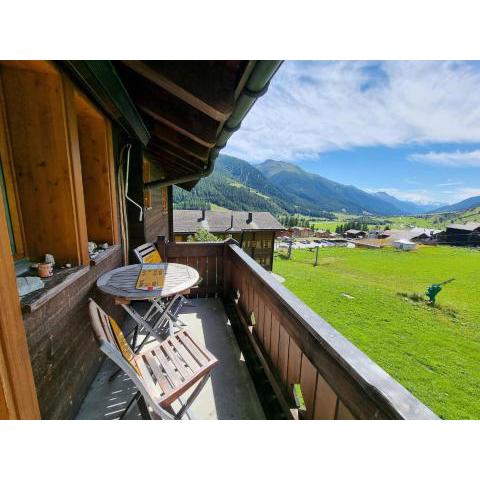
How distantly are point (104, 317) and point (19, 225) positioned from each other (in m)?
0.84

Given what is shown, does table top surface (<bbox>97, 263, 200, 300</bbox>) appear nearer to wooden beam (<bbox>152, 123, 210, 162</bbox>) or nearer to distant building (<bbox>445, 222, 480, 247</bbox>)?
wooden beam (<bbox>152, 123, 210, 162</bbox>)

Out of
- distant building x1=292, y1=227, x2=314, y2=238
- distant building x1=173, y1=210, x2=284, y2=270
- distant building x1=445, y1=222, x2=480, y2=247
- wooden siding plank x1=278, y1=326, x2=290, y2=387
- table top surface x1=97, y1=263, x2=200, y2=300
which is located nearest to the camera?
wooden siding plank x1=278, y1=326, x2=290, y2=387

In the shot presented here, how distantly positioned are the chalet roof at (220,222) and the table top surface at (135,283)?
24.9 m

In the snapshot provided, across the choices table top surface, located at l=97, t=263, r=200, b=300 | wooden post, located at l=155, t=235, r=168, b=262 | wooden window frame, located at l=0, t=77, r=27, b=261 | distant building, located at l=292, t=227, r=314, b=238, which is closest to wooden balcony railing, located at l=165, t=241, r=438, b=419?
table top surface, located at l=97, t=263, r=200, b=300

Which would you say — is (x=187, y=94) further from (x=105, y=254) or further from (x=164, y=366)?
(x=164, y=366)

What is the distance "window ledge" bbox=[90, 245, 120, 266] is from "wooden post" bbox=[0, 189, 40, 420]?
3.68ft

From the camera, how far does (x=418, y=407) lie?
751 millimetres

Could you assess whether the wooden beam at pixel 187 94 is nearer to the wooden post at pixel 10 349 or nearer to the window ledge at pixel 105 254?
the wooden post at pixel 10 349

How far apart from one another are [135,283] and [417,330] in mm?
18551

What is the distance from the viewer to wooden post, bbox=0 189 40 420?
904mm

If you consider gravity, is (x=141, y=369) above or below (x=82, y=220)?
below
